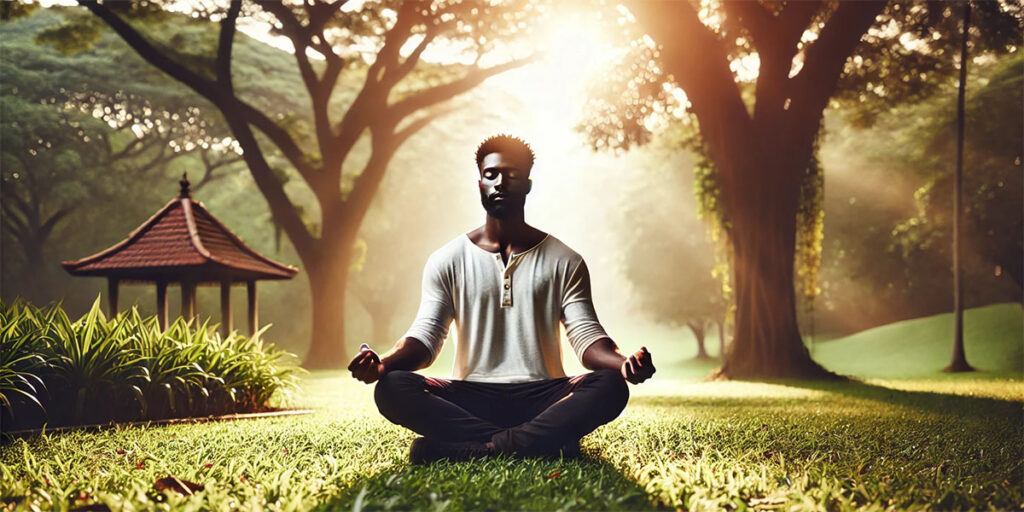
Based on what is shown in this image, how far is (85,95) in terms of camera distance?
2562 cm

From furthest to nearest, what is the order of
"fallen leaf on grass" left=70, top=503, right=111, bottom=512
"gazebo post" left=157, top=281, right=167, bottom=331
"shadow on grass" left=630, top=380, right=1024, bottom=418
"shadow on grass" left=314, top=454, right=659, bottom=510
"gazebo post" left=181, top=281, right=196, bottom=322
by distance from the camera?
"gazebo post" left=181, top=281, right=196, bottom=322 < "gazebo post" left=157, top=281, right=167, bottom=331 < "shadow on grass" left=630, top=380, right=1024, bottom=418 < "fallen leaf on grass" left=70, top=503, right=111, bottom=512 < "shadow on grass" left=314, top=454, right=659, bottom=510

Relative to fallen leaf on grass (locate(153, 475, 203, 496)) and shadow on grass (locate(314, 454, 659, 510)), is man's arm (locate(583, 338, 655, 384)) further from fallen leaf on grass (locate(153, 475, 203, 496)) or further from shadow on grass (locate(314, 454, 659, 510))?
fallen leaf on grass (locate(153, 475, 203, 496))

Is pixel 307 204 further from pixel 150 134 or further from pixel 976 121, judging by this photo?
pixel 976 121

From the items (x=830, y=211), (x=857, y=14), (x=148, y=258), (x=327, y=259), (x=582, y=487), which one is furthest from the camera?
(x=830, y=211)

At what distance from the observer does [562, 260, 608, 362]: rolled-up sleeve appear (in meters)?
4.25

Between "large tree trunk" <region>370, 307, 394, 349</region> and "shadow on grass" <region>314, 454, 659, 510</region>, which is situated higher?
"shadow on grass" <region>314, 454, 659, 510</region>

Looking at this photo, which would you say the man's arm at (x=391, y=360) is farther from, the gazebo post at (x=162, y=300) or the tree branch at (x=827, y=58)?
the tree branch at (x=827, y=58)

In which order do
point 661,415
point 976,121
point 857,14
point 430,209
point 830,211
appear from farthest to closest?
point 430,209 → point 830,211 → point 976,121 → point 857,14 → point 661,415

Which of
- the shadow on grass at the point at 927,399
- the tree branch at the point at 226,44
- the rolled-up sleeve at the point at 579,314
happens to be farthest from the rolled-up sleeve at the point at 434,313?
the tree branch at the point at 226,44

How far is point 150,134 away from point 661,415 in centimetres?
2428

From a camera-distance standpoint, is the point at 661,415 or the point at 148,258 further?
the point at 148,258

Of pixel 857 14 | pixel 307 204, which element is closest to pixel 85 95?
pixel 307 204

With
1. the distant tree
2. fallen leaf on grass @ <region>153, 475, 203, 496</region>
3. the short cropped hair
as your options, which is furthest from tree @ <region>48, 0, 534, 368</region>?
fallen leaf on grass @ <region>153, 475, 203, 496</region>

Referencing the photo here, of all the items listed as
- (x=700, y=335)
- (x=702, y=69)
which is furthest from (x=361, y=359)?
(x=700, y=335)
